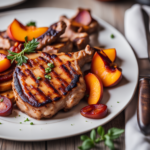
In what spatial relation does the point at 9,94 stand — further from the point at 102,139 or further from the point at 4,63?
the point at 102,139

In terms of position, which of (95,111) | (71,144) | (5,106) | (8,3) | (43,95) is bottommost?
(71,144)

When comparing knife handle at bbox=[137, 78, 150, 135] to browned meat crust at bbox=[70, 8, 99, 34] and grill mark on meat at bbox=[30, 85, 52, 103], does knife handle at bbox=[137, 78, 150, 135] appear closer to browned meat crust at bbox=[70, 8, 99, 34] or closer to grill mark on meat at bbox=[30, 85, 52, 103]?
grill mark on meat at bbox=[30, 85, 52, 103]

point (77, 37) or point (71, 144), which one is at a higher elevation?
point (77, 37)

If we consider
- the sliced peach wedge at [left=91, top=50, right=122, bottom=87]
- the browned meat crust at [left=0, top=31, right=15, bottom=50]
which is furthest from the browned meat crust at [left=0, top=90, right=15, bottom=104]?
the sliced peach wedge at [left=91, top=50, right=122, bottom=87]

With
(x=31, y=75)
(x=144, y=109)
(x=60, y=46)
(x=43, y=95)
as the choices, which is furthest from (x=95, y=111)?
(x=60, y=46)

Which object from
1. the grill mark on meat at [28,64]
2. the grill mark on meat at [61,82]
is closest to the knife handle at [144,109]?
the grill mark on meat at [61,82]

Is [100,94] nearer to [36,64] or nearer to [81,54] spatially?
[81,54]
